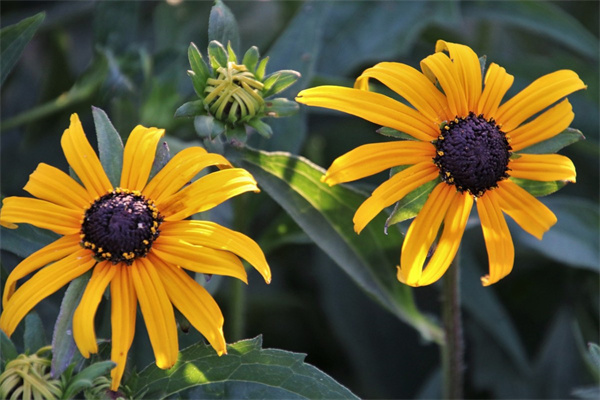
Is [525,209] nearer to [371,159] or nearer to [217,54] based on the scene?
[371,159]

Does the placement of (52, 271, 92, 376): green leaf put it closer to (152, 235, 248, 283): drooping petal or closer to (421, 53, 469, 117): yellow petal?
(152, 235, 248, 283): drooping petal

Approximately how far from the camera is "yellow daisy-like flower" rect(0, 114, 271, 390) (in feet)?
2.46

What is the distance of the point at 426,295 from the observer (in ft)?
4.79

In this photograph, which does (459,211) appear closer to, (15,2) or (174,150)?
(174,150)

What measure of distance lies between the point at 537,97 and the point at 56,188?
0.51 m

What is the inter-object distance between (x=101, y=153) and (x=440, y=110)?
14.1 inches

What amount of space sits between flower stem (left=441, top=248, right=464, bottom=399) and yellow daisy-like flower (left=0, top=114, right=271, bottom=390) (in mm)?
273

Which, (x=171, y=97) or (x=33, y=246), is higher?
(x=171, y=97)

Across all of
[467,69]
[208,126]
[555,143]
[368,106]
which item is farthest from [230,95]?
[555,143]

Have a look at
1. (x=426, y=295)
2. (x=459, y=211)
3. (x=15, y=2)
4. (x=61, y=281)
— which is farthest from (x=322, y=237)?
(x=15, y=2)

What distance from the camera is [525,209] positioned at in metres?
0.82

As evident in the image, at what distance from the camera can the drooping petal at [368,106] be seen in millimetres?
785

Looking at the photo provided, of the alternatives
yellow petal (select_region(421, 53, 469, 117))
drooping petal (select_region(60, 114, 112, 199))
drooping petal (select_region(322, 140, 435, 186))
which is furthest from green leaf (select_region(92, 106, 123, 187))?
yellow petal (select_region(421, 53, 469, 117))

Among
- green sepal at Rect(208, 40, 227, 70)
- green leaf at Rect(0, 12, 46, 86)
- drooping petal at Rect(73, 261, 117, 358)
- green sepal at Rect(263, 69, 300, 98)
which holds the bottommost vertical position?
drooping petal at Rect(73, 261, 117, 358)
